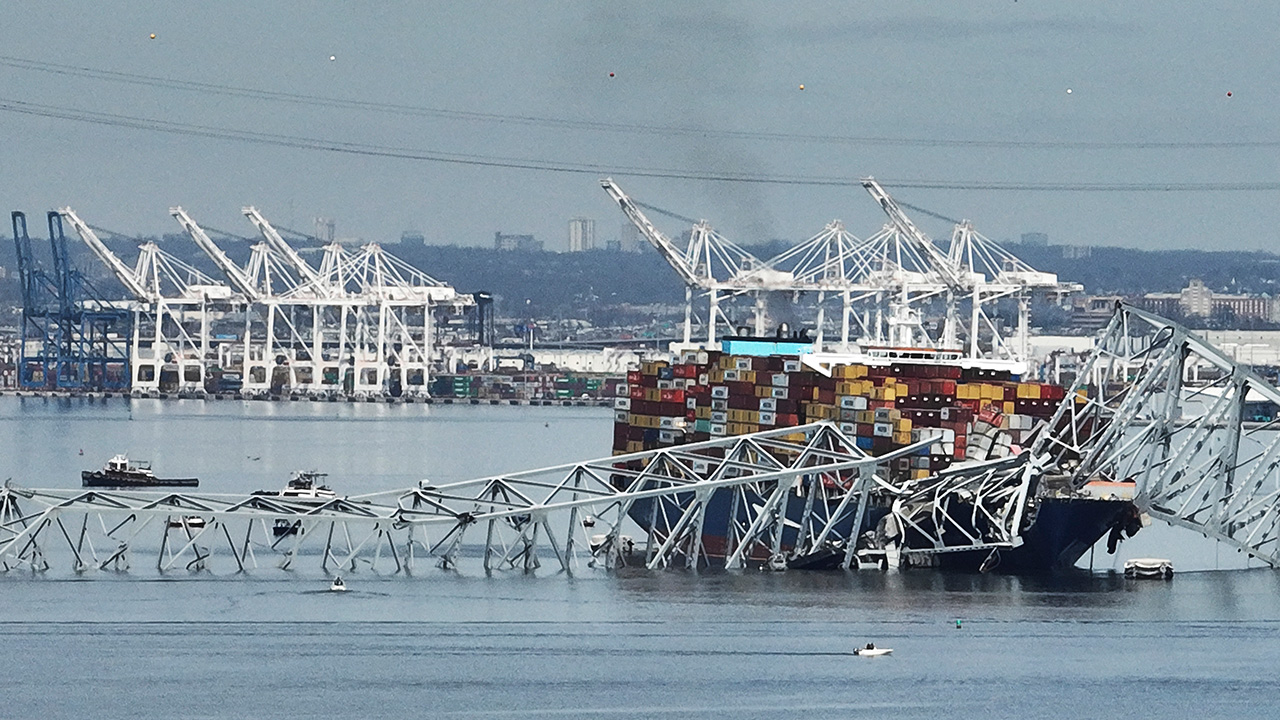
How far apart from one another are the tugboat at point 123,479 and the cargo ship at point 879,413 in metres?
16.3

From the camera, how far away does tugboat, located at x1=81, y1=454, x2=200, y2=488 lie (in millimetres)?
67438

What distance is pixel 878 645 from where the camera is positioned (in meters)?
35.9

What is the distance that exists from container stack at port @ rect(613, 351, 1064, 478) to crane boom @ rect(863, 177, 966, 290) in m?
62.3

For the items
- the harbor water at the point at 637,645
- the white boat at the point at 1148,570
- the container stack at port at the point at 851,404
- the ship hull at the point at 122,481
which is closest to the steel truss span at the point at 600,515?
the harbor water at the point at 637,645

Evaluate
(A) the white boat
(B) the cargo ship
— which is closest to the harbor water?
(A) the white boat

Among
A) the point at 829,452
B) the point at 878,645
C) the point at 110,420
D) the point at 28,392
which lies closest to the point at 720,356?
the point at 829,452

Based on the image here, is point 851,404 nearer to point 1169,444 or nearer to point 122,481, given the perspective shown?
point 1169,444

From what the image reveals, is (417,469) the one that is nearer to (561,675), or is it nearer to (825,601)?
(825,601)

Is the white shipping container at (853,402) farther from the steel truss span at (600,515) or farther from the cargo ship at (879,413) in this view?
the steel truss span at (600,515)

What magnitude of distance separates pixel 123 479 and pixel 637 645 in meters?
35.5

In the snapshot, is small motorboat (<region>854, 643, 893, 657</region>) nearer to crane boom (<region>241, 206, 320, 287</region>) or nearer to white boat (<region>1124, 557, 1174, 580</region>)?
white boat (<region>1124, 557, 1174, 580</region>)

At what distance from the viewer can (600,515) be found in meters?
45.7

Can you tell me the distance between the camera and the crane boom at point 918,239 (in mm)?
119562

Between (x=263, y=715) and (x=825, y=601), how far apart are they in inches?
507
